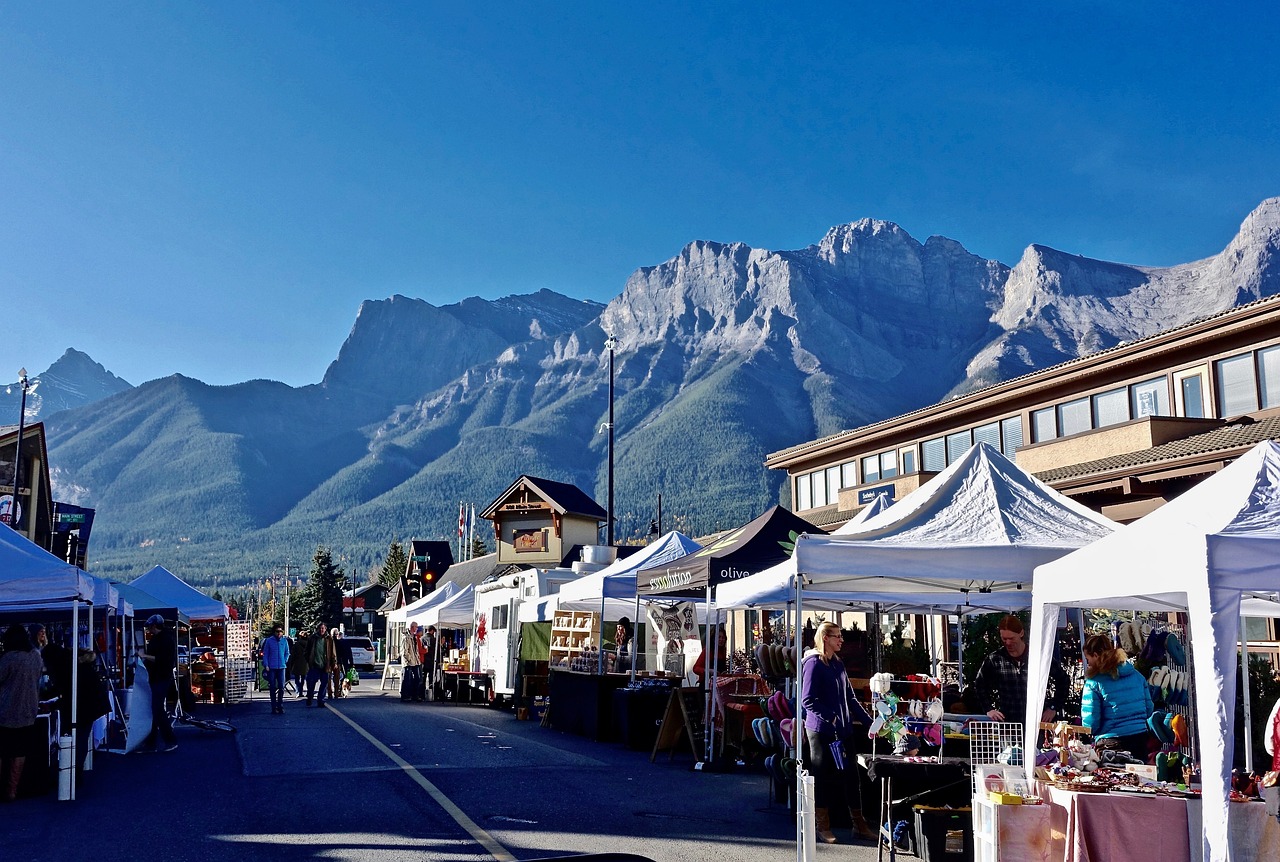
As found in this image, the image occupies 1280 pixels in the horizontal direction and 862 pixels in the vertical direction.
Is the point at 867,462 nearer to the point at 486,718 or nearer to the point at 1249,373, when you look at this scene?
the point at 1249,373

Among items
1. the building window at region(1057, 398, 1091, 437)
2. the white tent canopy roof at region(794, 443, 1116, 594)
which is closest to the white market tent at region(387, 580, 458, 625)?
the building window at region(1057, 398, 1091, 437)

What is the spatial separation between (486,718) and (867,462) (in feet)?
54.1

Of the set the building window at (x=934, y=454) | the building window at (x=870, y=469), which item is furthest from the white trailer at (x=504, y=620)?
the building window at (x=870, y=469)

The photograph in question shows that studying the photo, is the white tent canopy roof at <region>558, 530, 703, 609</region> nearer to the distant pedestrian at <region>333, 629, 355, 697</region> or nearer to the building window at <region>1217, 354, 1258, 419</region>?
the distant pedestrian at <region>333, 629, 355, 697</region>

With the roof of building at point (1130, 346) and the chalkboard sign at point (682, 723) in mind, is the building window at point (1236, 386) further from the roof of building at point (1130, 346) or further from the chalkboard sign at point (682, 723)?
the chalkboard sign at point (682, 723)

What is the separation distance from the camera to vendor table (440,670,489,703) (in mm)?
29855

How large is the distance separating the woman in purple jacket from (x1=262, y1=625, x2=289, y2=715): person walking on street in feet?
61.2

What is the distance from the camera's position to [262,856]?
8547mm

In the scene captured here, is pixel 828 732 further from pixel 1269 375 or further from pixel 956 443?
pixel 956 443

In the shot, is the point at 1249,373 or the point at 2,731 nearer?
the point at 2,731

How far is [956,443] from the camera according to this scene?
3222 cm

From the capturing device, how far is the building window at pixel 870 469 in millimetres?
35844

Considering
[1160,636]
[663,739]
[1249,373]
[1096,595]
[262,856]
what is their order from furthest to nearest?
[1249,373], [663,739], [1160,636], [262,856], [1096,595]

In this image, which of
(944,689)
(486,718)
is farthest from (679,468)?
(944,689)
